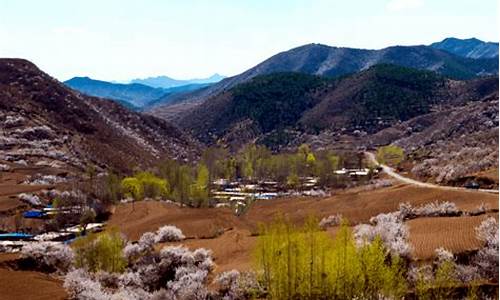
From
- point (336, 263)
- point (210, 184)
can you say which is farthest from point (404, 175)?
point (336, 263)

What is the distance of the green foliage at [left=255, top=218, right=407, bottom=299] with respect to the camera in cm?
2822

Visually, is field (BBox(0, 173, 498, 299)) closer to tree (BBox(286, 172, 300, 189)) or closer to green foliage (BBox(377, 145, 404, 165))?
tree (BBox(286, 172, 300, 189))

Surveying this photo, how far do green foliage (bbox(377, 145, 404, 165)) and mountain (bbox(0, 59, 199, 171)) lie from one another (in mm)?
64223

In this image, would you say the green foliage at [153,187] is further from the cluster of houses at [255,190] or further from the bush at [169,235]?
the bush at [169,235]

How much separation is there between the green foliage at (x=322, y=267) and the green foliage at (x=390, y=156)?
11591 cm

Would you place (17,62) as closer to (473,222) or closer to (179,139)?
(179,139)

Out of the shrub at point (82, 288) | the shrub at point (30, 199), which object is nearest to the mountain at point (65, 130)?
the shrub at point (30, 199)

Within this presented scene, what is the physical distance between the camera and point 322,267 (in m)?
28.9

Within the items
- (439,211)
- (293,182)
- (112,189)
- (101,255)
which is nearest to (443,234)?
(439,211)

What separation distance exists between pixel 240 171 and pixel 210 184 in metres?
22.6

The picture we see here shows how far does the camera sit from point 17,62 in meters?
178

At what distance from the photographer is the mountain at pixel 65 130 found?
417ft

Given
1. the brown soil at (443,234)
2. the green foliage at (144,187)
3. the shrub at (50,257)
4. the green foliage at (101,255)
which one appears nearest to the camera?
the brown soil at (443,234)

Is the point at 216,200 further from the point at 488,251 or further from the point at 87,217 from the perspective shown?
the point at 488,251
